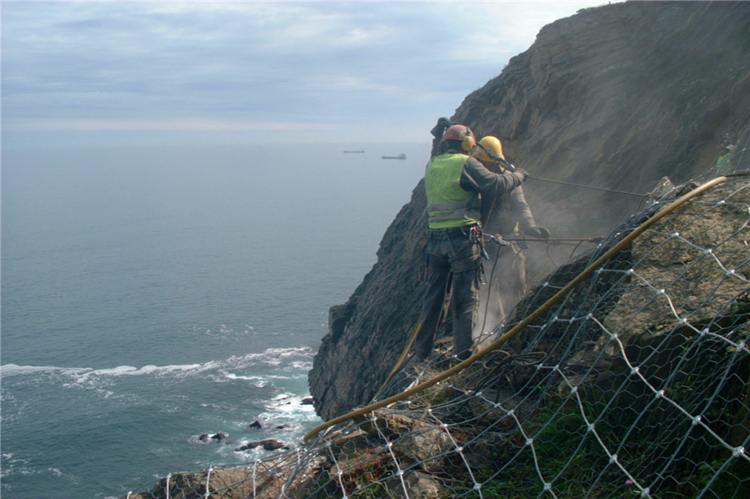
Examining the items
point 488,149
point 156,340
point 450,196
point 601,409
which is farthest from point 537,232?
point 156,340

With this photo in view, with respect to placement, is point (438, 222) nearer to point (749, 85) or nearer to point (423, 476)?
point (423, 476)

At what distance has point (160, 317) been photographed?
219 feet

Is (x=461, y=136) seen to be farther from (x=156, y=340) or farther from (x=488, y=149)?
(x=156, y=340)

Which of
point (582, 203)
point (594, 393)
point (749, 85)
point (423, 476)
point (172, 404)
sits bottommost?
point (172, 404)

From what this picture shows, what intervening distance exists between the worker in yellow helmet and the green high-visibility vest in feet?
4.45

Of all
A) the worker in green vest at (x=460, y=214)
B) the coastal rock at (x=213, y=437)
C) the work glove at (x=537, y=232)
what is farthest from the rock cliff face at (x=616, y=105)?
the coastal rock at (x=213, y=437)

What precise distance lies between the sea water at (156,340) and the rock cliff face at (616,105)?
28541 millimetres

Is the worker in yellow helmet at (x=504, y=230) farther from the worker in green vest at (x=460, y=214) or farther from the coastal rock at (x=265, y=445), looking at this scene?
the coastal rock at (x=265, y=445)

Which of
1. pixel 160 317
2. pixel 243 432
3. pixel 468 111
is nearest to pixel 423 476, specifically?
pixel 468 111

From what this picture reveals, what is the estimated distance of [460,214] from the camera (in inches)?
320

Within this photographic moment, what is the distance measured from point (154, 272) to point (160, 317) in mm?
22430

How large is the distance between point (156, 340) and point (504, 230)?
56.7m

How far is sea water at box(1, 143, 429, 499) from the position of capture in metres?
38.5

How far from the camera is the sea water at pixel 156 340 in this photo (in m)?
38.5
